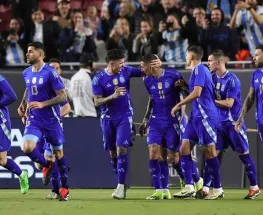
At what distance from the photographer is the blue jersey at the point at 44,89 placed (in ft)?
43.8

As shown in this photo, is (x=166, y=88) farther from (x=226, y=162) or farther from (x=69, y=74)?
(x=69, y=74)

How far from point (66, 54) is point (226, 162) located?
4493 millimetres

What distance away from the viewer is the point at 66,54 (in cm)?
2005

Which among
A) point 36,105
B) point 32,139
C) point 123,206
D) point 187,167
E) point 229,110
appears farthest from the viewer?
point 229,110

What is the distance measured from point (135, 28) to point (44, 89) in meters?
7.15

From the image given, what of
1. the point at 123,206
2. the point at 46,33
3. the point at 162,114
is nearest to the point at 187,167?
the point at 162,114

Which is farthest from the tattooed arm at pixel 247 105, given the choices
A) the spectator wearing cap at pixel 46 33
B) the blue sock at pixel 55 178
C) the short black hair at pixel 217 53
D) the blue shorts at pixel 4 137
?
the spectator wearing cap at pixel 46 33

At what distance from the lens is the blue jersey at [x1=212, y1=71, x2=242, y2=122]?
14.2 m

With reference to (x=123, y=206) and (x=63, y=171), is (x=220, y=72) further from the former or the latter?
(x=123, y=206)

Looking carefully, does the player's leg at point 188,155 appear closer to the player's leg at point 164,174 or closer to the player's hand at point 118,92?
Answer: the player's leg at point 164,174

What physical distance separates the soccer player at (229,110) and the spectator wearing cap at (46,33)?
6.43m

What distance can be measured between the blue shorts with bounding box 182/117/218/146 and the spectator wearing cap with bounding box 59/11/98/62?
6.70 meters

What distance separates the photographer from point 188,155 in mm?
13594

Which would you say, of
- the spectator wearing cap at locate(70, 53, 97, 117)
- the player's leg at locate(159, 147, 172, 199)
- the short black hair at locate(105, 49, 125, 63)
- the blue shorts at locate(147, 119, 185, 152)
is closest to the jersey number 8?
the short black hair at locate(105, 49, 125, 63)
